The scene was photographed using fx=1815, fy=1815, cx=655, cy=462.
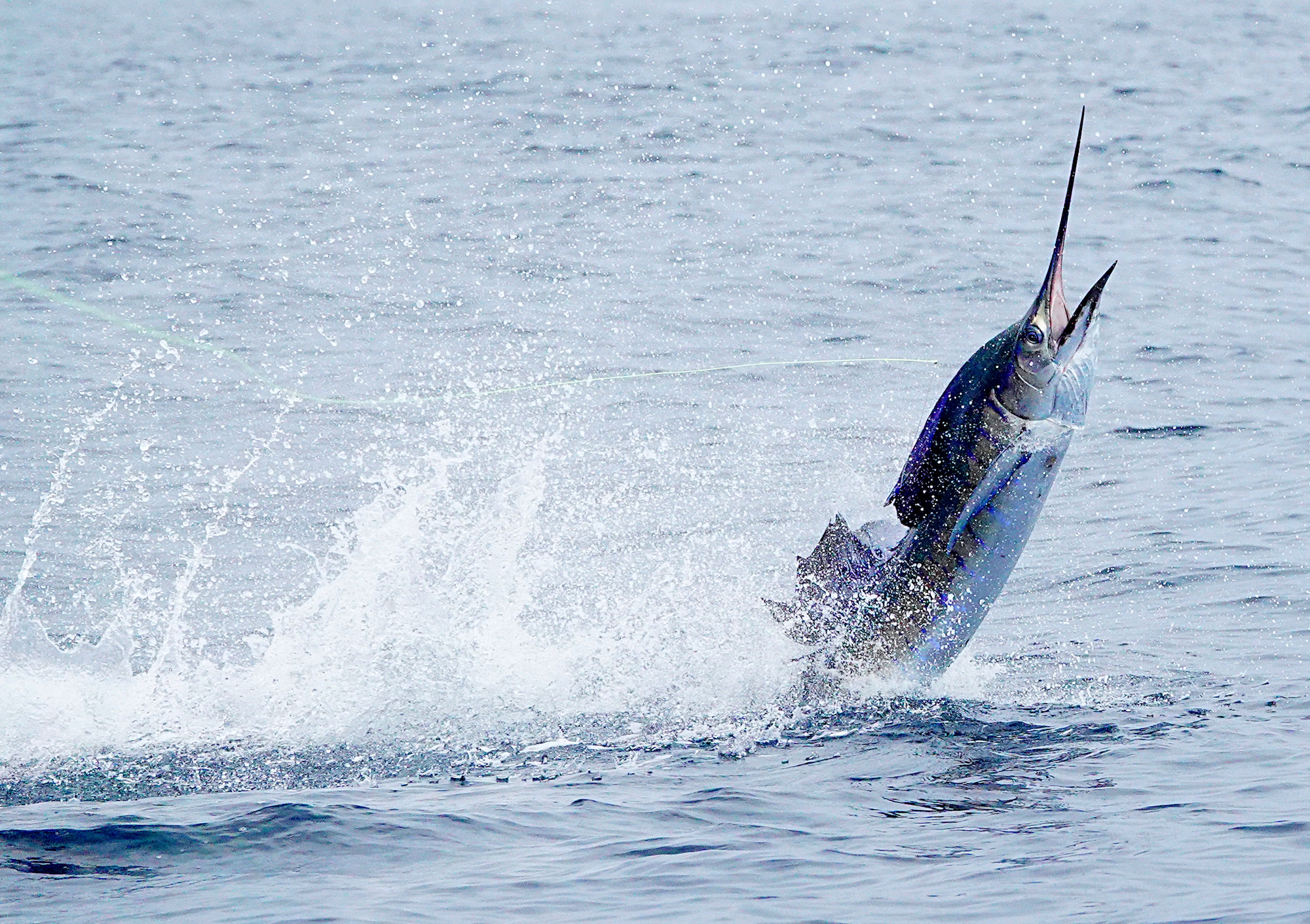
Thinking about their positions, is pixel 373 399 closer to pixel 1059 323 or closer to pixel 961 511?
pixel 961 511

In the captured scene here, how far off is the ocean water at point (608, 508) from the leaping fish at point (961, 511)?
0.19 meters

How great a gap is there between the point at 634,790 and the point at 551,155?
52.6 ft

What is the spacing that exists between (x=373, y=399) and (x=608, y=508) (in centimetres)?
286

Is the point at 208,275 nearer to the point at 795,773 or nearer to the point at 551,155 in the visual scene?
the point at 551,155

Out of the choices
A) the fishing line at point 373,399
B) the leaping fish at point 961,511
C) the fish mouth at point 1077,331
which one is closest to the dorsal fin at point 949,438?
the leaping fish at point 961,511

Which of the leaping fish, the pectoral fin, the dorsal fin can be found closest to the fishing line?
the leaping fish

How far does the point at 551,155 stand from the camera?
21344 millimetres

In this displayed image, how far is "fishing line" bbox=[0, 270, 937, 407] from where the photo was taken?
38.9 ft

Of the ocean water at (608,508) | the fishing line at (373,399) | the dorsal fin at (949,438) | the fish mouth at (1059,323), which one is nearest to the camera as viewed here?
the ocean water at (608,508)

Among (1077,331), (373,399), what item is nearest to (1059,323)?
(1077,331)

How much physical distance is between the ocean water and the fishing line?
6cm

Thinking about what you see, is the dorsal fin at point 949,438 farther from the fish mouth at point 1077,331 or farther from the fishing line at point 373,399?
Answer: the fishing line at point 373,399

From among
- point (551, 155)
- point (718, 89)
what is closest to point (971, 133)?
point (718, 89)

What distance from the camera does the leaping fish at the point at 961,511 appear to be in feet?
20.0
